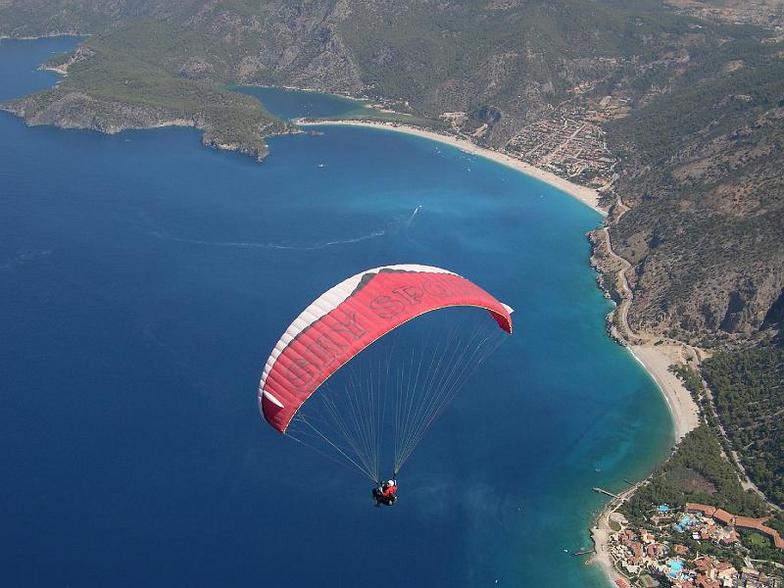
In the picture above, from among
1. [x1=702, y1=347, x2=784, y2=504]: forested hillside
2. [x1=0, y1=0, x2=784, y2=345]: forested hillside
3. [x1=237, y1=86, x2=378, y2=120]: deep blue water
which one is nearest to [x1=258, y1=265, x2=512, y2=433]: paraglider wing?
[x1=702, y1=347, x2=784, y2=504]: forested hillside

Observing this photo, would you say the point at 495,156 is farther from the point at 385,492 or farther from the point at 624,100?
the point at 385,492

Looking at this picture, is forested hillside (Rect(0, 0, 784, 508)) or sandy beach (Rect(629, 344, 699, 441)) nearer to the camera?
sandy beach (Rect(629, 344, 699, 441))

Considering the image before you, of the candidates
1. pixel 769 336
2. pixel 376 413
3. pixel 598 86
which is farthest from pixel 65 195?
pixel 598 86

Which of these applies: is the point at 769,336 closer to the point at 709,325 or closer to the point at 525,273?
the point at 709,325

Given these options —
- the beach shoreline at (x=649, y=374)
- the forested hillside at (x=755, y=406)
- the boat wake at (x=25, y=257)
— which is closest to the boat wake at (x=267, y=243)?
the boat wake at (x=25, y=257)

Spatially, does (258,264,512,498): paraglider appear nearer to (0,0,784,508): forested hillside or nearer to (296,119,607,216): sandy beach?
(0,0,784,508): forested hillside

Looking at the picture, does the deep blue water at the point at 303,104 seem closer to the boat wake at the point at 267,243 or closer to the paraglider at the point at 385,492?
the boat wake at the point at 267,243
